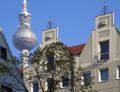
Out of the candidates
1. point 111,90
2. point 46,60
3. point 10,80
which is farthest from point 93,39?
point 46,60

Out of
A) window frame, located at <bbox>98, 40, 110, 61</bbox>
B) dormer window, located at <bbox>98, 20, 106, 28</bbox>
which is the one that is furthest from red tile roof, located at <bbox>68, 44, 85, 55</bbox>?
dormer window, located at <bbox>98, 20, 106, 28</bbox>

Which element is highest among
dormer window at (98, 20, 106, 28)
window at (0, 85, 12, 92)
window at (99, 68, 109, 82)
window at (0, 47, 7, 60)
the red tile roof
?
dormer window at (98, 20, 106, 28)

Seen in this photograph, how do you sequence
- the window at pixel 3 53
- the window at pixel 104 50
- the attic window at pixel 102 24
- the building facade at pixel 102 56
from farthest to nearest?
the attic window at pixel 102 24 < the window at pixel 104 50 < the building facade at pixel 102 56 < the window at pixel 3 53

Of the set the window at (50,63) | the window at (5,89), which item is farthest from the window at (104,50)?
the window at (50,63)

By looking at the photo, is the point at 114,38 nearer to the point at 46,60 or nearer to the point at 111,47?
the point at 111,47

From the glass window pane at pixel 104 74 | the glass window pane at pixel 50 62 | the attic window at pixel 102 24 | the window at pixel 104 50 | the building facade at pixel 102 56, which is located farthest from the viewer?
the attic window at pixel 102 24

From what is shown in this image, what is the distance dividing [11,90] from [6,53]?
4445 mm

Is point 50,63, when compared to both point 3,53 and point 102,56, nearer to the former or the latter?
point 3,53

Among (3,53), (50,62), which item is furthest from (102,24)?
(50,62)

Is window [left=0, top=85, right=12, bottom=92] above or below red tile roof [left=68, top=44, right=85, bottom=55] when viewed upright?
below

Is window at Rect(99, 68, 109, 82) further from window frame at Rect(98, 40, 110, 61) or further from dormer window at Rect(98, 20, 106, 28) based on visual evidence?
dormer window at Rect(98, 20, 106, 28)

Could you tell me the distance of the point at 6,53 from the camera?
188 feet

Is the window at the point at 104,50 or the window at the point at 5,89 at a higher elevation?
the window at the point at 104,50

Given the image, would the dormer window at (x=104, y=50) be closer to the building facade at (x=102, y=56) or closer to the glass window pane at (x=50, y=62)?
the building facade at (x=102, y=56)
